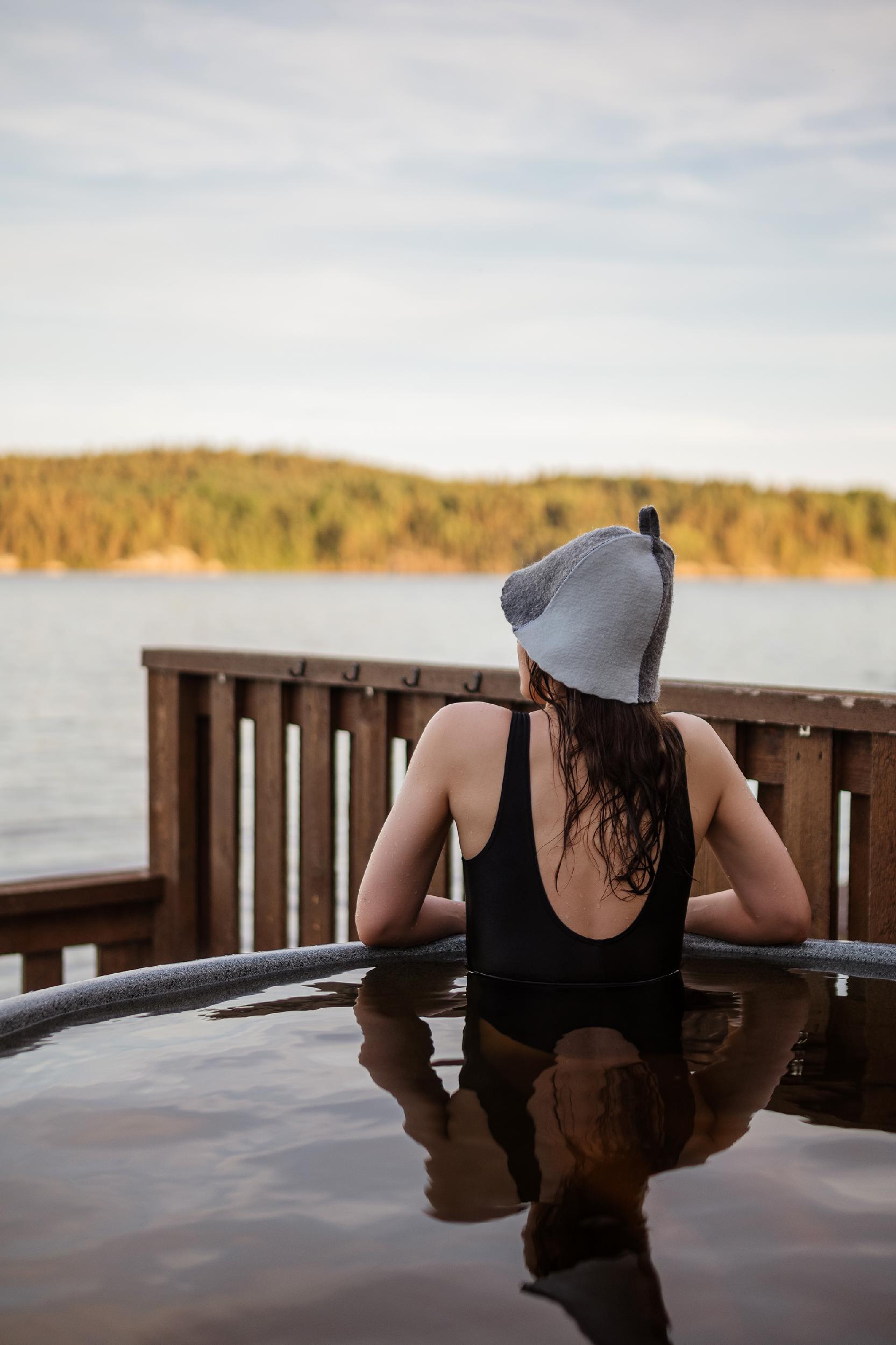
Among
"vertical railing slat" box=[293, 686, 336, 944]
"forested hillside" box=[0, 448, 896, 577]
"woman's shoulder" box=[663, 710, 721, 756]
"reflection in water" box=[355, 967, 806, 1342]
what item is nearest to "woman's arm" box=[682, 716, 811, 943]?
"woman's shoulder" box=[663, 710, 721, 756]

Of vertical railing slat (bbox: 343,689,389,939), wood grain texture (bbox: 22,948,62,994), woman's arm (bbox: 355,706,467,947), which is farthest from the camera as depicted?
wood grain texture (bbox: 22,948,62,994)

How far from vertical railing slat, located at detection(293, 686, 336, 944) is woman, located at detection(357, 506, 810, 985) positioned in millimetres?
1890

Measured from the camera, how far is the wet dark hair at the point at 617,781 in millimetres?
2062

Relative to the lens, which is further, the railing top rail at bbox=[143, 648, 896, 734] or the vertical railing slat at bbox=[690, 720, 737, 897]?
the vertical railing slat at bbox=[690, 720, 737, 897]

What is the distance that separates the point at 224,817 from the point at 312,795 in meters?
0.52

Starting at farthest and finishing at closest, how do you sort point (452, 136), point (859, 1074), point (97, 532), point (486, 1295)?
point (97, 532) → point (452, 136) → point (859, 1074) → point (486, 1295)

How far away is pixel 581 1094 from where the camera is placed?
1775mm

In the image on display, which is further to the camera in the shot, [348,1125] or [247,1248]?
[348,1125]

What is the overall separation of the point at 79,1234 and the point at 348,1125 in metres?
0.41

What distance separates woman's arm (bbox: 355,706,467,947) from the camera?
7.04 feet

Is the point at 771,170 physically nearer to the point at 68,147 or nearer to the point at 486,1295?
the point at 68,147

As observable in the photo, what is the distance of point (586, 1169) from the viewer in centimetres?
155

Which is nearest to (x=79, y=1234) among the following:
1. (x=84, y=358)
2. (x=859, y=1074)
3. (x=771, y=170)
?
(x=859, y=1074)

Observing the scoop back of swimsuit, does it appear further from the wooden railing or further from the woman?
the wooden railing
